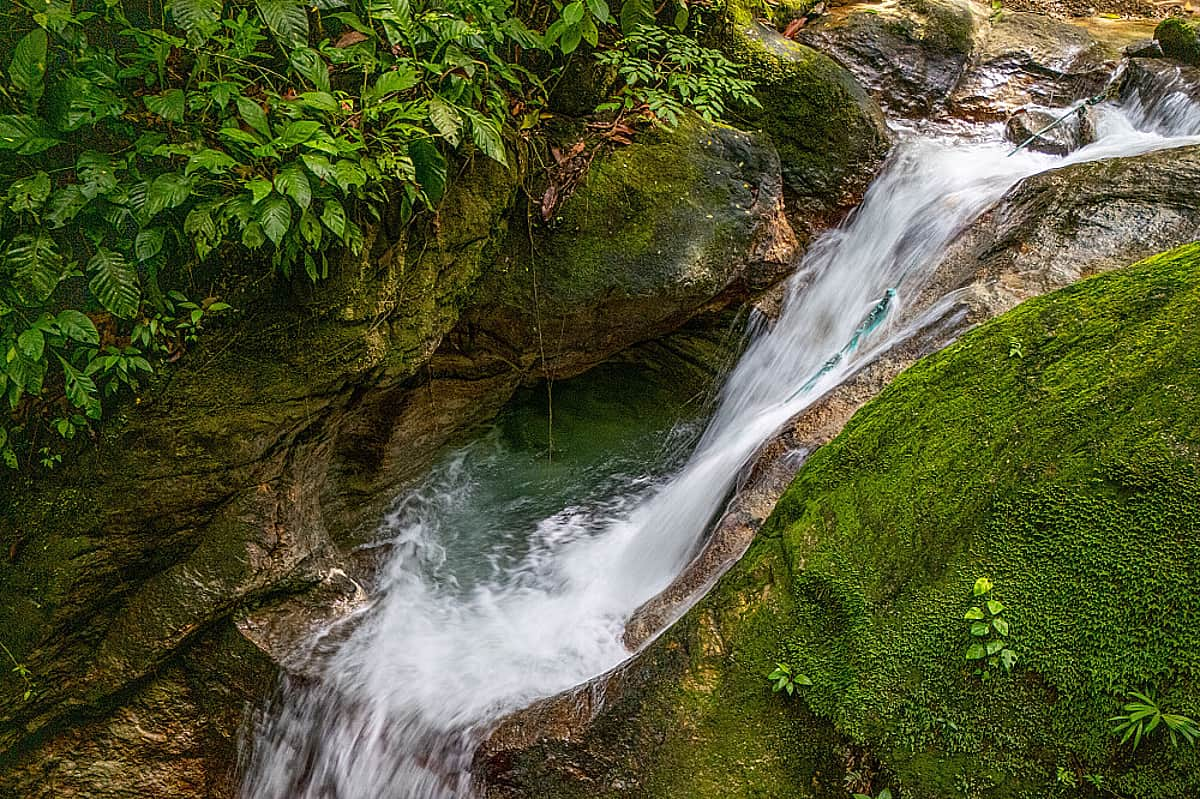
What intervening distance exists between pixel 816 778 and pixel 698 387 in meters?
2.98

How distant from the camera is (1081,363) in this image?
215 cm

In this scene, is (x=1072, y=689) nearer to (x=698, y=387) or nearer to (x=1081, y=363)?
(x=1081, y=363)

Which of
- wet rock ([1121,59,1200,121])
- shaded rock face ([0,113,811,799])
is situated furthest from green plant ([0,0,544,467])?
wet rock ([1121,59,1200,121])

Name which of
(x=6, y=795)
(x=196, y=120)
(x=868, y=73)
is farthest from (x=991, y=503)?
(x=868, y=73)

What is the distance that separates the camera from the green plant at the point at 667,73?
378 centimetres

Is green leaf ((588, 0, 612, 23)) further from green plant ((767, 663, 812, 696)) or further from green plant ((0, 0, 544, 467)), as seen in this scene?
green plant ((767, 663, 812, 696))

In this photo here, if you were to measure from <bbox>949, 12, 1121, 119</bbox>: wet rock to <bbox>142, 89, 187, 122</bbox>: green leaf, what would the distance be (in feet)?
19.0

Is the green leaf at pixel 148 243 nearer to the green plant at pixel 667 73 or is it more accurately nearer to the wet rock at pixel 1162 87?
the green plant at pixel 667 73

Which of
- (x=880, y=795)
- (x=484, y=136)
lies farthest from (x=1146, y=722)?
(x=484, y=136)

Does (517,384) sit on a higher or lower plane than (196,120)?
lower

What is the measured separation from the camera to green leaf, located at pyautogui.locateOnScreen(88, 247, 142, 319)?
8.31ft

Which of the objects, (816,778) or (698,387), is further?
(698,387)

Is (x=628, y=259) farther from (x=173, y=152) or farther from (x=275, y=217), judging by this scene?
(x=173, y=152)

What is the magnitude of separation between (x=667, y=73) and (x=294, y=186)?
8.12 ft
